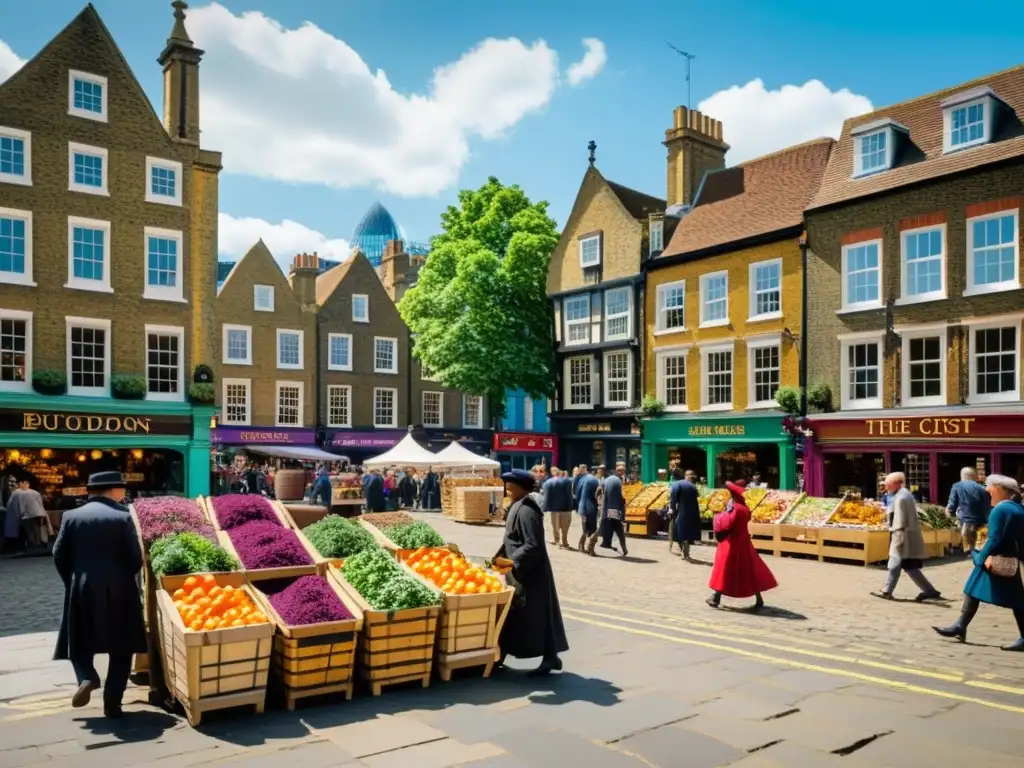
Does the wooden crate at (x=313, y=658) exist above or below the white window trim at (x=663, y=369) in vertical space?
below

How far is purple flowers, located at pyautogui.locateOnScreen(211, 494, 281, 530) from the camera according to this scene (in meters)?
9.26

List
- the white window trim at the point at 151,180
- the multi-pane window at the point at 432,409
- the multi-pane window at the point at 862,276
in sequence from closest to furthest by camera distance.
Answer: the multi-pane window at the point at 862,276 → the white window trim at the point at 151,180 → the multi-pane window at the point at 432,409

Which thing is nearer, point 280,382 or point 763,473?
point 763,473

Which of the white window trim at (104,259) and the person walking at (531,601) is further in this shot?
the white window trim at (104,259)

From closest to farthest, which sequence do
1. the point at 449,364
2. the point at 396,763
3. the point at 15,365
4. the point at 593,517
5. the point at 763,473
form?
the point at 396,763 < the point at 593,517 < the point at 15,365 < the point at 763,473 < the point at 449,364

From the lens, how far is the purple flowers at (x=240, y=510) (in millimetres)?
9258

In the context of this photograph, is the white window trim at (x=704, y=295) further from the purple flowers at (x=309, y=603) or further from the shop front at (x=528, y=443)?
the purple flowers at (x=309, y=603)

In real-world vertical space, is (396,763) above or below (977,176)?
below

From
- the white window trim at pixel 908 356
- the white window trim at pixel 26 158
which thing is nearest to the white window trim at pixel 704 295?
the white window trim at pixel 908 356

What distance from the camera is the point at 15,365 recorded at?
24.4 m

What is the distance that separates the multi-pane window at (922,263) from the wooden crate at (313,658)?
20924 mm

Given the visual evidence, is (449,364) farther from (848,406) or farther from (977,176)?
(977,176)

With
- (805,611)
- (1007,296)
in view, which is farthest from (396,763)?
(1007,296)

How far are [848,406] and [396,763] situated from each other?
22540 mm
